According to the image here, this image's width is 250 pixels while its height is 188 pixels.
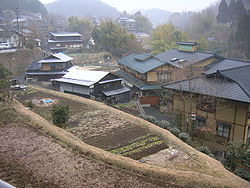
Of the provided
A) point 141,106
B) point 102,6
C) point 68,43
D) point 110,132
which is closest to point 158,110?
point 141,106

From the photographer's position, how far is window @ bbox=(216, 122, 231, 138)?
17.9 meters

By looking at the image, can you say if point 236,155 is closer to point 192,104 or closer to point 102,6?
point 192,104

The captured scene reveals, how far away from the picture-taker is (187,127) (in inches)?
771

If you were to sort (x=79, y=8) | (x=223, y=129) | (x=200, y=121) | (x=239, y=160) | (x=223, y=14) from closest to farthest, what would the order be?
(x=239, y=160), (x=223, y=129), (x=200, y=121), (x=223, y=14), (x=79, y=8)

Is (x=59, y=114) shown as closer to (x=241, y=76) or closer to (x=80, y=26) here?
(x=241, y=76)

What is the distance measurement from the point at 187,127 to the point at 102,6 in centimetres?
14476

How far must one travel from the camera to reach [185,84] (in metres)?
20.5

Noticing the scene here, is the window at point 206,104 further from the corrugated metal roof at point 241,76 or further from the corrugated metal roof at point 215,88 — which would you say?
the corrugated metal roof at point 241,76

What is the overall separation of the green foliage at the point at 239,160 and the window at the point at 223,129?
194 inches

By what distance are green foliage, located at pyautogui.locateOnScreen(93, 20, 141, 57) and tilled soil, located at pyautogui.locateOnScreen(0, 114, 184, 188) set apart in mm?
40018

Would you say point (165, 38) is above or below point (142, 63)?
above

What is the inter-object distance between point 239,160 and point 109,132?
7680 mm

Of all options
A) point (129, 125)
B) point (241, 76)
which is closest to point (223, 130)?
point (241, 76)

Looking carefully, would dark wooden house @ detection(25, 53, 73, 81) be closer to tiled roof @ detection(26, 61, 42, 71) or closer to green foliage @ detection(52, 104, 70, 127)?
tiled roof @ detection(26, 61, 42, 71)
